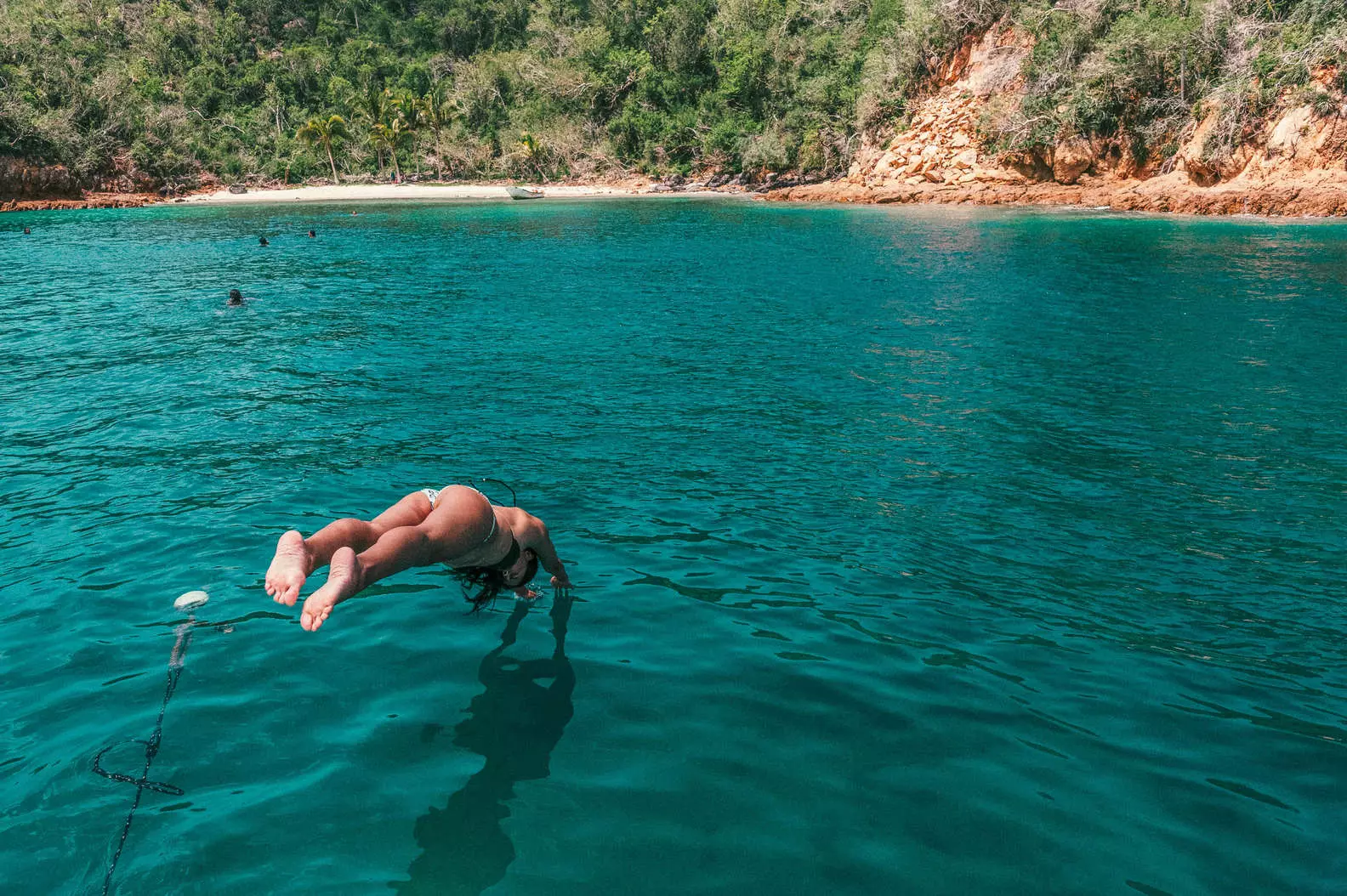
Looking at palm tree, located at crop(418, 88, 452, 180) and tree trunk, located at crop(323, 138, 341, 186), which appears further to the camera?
palm tree, located at crop(418, 88, 452, 180)

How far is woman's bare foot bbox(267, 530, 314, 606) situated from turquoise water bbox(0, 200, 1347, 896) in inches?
68.3

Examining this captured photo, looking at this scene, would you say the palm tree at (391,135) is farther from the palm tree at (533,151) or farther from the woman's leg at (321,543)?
the woman's leg at (321,543)

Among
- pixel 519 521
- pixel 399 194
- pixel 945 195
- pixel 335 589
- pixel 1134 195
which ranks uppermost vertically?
pixel 399 194

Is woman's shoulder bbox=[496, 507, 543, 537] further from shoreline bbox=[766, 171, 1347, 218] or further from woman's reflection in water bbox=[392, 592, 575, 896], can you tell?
shoreline bbox=[766, 171, 1347, 218]

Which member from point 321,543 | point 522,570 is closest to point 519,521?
point 522,570

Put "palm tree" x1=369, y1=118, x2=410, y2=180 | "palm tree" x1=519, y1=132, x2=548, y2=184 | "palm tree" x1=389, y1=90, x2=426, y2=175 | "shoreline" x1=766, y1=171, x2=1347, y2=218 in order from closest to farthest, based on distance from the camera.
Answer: "shoreline" x1=766, y1=171, x2=1347, y2=218
"palm tree" x1=369, y1=118, x2=410, y2=180
"palm tree" x1=389, y1=90, x2=426, y2=175
"palm tree" x1=519, y1=132, x2=548, y2=184

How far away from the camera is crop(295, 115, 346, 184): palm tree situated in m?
85.6

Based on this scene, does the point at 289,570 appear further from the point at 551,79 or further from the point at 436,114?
the point at 436,114

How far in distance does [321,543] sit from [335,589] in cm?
52

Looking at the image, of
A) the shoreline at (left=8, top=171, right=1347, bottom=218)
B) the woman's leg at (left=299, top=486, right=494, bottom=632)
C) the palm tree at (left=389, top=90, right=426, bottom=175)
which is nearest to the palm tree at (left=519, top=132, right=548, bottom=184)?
the shoreline at (left=8, top=171, right=1347, bottom=218)

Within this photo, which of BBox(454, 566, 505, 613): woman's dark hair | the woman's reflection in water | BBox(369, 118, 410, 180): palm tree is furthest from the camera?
BBox(369, 118, 410, 180): palm tree

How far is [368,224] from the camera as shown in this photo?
54.3 m

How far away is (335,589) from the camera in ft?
14.0

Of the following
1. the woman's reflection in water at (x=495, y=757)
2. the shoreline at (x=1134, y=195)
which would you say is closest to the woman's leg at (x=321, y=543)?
the woman's reflection in water at (x=495, y=757)
